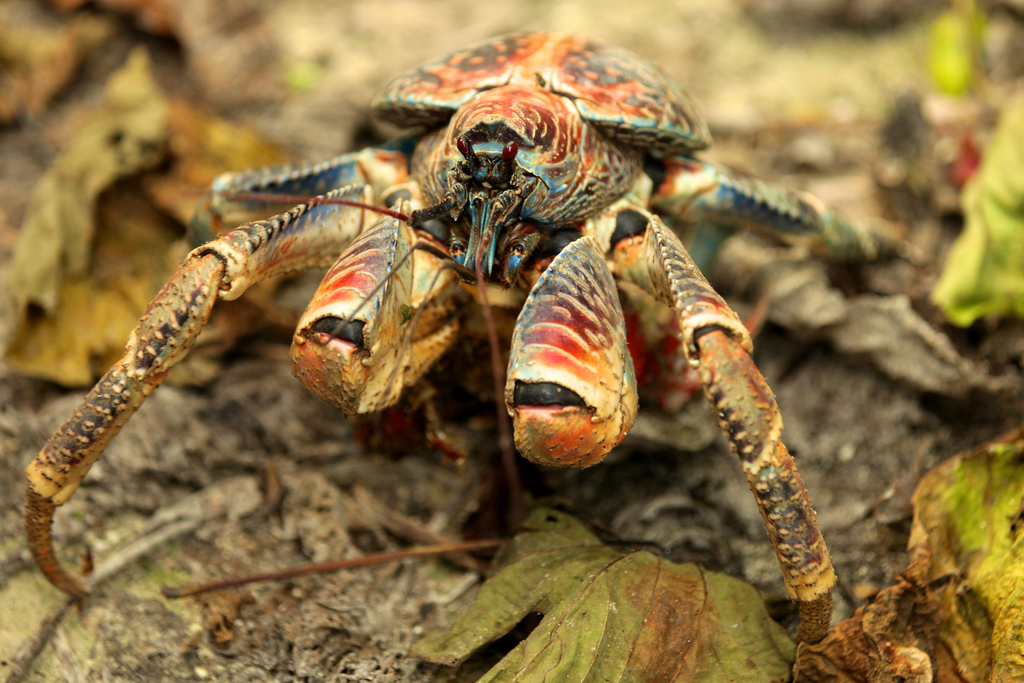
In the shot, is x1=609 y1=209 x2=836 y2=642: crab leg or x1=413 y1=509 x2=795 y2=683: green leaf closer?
x1=609 y1=209 x2=836 y2=642: crab leg

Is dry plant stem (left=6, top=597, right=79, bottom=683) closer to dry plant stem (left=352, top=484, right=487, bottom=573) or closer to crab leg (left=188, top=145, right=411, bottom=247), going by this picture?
dry plant stem (left=352, top=484, right=487, bottom=573)

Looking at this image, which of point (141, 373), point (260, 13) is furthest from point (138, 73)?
point (141, 373)

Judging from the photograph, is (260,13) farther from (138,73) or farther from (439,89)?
(439,89)

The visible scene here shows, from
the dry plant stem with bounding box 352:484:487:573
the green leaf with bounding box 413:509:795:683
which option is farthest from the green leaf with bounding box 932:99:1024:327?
the dry plant stem with bounding box 352:484:487:573

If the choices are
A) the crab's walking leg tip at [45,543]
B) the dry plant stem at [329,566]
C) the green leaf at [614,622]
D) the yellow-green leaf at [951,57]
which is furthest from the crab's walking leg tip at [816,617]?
the yellow-green leaf at [951,57]

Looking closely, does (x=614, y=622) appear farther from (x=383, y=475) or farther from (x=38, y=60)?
(x=38, y=60)
